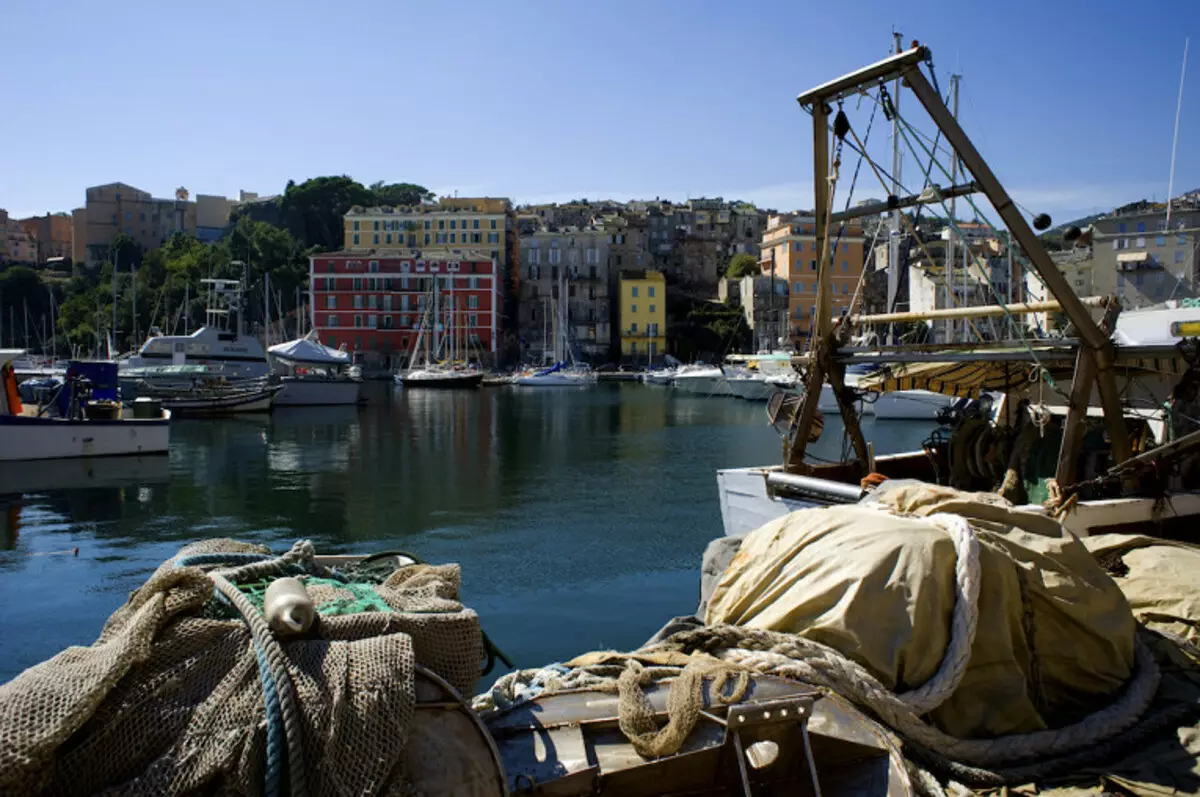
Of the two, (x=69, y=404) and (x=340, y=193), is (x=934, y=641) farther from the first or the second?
(x=340, y=193)

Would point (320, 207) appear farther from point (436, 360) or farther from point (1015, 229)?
point (1015, 229)

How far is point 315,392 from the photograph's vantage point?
52.7 metres

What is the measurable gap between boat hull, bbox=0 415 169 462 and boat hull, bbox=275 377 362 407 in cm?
2390

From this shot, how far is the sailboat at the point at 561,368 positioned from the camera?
77.1m

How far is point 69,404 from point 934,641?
98.9 ft

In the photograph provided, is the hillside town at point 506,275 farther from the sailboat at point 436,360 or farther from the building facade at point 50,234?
the building facade at point 50,234

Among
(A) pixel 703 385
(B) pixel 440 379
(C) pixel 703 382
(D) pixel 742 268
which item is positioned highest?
(D) pixel 742 268

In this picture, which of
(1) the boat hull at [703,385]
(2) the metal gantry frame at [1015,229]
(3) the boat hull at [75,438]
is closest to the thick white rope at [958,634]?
(2) the metal gantry frame at [1015,229]

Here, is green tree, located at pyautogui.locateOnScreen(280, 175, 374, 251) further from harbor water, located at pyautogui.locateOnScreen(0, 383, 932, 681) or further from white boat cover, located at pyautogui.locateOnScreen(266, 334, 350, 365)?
harbor water, located at pyautogui.locateOnScreen(0, 383, 932, 681)

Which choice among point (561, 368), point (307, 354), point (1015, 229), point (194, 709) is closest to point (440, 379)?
point (561, 368)

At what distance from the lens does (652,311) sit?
310 ft

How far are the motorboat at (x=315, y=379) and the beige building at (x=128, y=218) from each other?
251 feet

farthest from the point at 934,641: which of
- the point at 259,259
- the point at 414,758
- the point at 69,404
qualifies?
the point at 259,259

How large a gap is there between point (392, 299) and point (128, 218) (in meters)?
59.6
